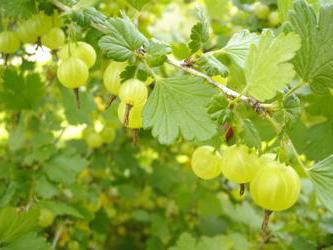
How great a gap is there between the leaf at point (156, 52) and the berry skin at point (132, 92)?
0.06 meters

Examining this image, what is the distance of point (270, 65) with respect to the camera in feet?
2.39

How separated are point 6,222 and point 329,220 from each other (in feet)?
2.74

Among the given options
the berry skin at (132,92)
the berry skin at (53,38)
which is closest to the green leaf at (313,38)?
the berry skin at (132,92)

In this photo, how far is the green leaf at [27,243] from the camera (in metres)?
0.98

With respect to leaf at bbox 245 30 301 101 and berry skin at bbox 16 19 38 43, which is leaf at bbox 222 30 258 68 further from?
berry skin at bbox 16 19 38 43

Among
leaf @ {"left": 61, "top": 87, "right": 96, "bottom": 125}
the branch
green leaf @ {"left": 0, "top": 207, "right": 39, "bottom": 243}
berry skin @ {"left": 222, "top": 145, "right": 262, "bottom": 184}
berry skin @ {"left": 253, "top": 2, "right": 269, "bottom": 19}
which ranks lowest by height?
green leaf @ {"left": 0, "top": 207, "right": 39, "bottom": 243}

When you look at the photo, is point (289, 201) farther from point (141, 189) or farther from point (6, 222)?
point (141, 189)

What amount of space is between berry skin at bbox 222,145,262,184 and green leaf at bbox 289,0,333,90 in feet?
0.57

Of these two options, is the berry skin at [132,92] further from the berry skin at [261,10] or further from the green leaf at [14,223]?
the berry skin at [261,10]

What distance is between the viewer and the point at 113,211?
2010 mm

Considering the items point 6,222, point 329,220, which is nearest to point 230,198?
point 329,220

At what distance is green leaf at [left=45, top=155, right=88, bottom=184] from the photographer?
4.44ft

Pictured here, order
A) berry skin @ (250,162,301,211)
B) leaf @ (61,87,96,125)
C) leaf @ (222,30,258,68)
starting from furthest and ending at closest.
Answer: leaf @ (61,87,96,125), leaf @ (222,30,258,68), berry skin @ (250,162,301,211)

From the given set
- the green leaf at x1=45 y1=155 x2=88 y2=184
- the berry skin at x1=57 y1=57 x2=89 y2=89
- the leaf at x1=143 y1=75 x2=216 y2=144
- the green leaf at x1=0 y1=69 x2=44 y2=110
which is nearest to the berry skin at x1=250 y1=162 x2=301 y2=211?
the leaf at x1=143 y1=75 x2=216 y2=144
